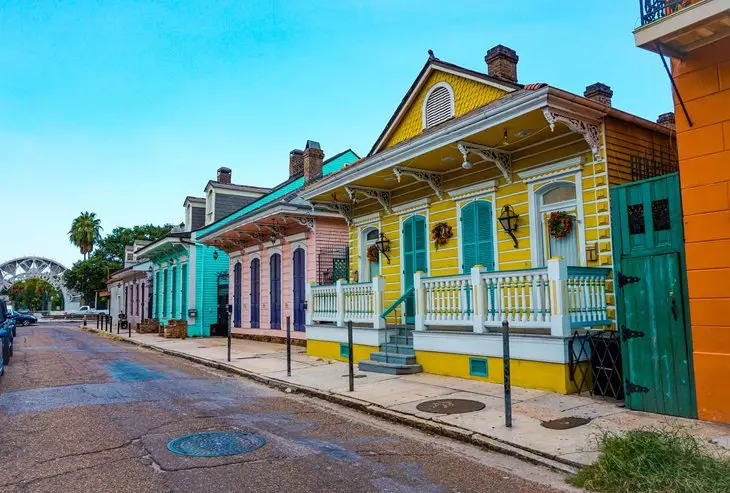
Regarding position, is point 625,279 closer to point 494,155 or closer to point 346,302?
point 494,155

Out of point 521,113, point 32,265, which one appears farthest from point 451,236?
point 32,265

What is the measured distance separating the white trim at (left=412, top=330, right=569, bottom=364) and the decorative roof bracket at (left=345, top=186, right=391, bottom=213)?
14.3 feet

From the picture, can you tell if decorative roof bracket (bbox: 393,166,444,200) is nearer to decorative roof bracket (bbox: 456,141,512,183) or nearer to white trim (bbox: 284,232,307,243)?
decorative roof bracket (bbox: 456,141,512,183)

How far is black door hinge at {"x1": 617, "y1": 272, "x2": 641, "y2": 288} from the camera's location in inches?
278

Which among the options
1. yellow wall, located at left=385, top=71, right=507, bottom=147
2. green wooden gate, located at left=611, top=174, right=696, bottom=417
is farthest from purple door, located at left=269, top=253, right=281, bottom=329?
green wooden gate, located at left=611, top=174, right=696, bottom=417

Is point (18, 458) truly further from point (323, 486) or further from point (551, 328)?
point (551, 328)

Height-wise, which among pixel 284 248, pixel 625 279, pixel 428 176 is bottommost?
pixel 625 279

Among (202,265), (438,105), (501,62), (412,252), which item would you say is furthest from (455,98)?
(202,265)

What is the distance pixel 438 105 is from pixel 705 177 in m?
8.15

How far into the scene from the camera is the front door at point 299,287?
18.2 metres

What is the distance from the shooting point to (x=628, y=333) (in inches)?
279

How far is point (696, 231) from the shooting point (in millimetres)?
6457

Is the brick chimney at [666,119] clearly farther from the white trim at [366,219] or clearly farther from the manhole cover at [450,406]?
the manhole cover at [450,406]

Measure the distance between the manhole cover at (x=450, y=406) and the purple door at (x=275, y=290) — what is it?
12.4 m
